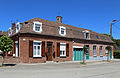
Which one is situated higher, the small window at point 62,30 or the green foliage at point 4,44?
the small window at point 62,30

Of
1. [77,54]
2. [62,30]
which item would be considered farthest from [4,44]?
[77,54]

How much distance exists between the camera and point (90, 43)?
966 inches

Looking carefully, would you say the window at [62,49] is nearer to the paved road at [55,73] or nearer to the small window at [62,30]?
the small window at [62,30]

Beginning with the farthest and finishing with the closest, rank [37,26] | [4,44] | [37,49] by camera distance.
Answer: [37,26] → [37,49] → [4,44]

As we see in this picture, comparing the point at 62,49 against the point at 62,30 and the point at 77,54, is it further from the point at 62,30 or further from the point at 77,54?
the point at 77,54

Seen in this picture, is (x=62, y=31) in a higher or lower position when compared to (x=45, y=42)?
higher

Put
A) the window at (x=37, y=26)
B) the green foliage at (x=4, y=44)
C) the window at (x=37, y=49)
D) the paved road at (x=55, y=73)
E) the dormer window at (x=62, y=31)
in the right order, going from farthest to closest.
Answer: the dormer window at (x=62, y=31)
the window at (x=37, y=26)
the window at (x=37, y=49)
the green foliage at (x=4, y=44)
the paved road at (x=55, y=73)

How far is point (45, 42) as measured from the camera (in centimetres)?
1789

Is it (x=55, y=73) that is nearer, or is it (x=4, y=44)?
(x=55, y=73)

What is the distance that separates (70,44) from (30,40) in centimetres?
707

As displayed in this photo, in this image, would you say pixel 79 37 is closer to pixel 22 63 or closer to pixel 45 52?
pixel 45 52

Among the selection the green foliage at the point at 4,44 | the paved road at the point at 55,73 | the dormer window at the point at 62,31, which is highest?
the dormer window at the point at 62,31

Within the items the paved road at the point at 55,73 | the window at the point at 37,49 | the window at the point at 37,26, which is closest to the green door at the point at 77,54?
the window at the point at 37,49

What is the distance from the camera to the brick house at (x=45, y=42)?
53.7 ft
